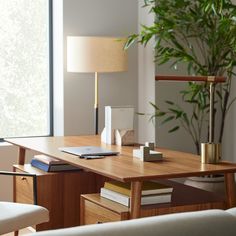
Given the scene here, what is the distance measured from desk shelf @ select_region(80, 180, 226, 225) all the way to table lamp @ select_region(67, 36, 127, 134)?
1732 mm

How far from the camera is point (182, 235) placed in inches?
76.5

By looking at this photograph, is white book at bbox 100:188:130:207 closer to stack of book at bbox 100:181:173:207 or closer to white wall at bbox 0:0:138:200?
stack of book at bbox 100:181:173:207

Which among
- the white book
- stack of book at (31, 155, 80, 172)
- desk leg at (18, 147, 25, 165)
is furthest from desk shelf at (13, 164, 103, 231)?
the white book

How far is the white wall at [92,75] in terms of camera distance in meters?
5.69

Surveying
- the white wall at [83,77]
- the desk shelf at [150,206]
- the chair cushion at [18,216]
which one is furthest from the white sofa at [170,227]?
the white wall at [83,77]

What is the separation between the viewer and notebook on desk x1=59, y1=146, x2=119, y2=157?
3.88 metres

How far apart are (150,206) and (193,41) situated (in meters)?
2.80

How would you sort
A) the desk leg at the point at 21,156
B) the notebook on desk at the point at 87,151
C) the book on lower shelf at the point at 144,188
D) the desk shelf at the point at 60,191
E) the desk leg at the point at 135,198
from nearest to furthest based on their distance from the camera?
the desk leg at the point at 135,198
the book on lower shelf at the point at 144,188
the notebook on desk at the point at 87,151
the desk shelf at the point at 60,191
the desk leg at the point at 21,156

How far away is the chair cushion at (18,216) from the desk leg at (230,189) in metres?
0.97

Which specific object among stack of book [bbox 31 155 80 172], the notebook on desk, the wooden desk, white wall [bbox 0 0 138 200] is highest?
white wall [bbox 0 0 138 200]

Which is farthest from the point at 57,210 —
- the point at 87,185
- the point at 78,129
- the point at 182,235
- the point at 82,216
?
the point at 182,235

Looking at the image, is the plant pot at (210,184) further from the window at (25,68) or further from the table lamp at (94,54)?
the window at (25,68)

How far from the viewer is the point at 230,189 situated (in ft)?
11.4

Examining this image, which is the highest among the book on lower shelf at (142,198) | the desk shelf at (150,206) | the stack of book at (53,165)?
the stack of book at (53,165)
